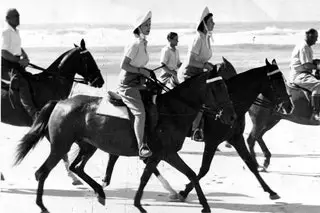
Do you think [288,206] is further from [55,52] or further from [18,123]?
[55,52]

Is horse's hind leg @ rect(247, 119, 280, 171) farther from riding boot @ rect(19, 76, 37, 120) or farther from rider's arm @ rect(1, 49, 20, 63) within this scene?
rider's arm @ rect(1, 49, 20, 63)

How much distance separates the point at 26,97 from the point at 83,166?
221cm

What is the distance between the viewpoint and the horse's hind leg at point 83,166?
34.3 feet

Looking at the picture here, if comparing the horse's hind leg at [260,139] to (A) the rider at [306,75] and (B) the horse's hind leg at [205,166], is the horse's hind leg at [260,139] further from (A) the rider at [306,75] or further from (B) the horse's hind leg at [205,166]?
(B) the horse's hind leg at [205,166]

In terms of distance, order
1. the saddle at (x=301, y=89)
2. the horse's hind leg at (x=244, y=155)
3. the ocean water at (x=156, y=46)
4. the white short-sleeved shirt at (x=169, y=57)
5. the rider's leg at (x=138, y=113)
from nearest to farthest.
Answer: the rider's leg at (x=138, y=113) → the horse's hind leg at (x=244, y=155) → the saddle at (x=301, y=89) → the white short-sleeved shirt at (x=169, y=57) → the ocean water at (x=156, y=46)

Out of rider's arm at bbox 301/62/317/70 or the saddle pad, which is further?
rider's arm at bbox 301/62/317/70

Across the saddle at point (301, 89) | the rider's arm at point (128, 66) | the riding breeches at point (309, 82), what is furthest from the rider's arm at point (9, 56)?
the riding breeches at point (309, 82)

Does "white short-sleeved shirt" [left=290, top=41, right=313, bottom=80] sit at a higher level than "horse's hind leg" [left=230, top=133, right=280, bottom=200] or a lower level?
higher

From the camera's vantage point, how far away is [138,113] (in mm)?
9828

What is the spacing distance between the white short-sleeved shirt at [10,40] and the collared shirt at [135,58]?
2.99 m

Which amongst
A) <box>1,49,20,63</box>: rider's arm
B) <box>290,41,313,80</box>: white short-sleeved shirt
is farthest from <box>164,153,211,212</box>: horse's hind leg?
<box>290,41,313,80</box>: white short-sleeved shirt

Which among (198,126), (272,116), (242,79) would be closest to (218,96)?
(198,126)

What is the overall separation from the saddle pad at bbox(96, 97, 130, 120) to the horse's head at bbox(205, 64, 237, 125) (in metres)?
1.22

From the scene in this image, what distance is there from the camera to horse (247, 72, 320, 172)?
13898 millimetres
